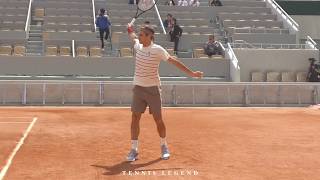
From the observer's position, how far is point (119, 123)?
12.7 meters

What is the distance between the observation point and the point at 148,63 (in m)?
7.88

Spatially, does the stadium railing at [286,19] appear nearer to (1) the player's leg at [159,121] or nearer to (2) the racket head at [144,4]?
(2) the racket head at [144,4]

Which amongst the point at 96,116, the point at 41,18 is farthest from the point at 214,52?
the point at 96,116

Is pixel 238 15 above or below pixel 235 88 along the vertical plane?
above

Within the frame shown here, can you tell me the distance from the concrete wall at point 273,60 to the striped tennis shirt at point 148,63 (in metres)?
16.6

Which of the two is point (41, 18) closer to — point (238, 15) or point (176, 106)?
point (238, 15)

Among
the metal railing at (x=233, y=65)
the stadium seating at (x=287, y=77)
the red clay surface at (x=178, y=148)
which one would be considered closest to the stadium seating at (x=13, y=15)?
the metal railing at (x=233, y=65)

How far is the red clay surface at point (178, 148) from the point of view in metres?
7.24

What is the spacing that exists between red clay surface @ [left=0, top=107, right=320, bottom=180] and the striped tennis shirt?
3.82 feet

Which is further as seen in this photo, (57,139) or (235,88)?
(235,88)

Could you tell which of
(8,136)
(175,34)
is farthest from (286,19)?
(8,136)

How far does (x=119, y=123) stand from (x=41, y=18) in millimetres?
17416

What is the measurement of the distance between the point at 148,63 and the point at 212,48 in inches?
671

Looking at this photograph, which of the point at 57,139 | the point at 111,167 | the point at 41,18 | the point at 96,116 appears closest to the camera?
the point at 111,167
